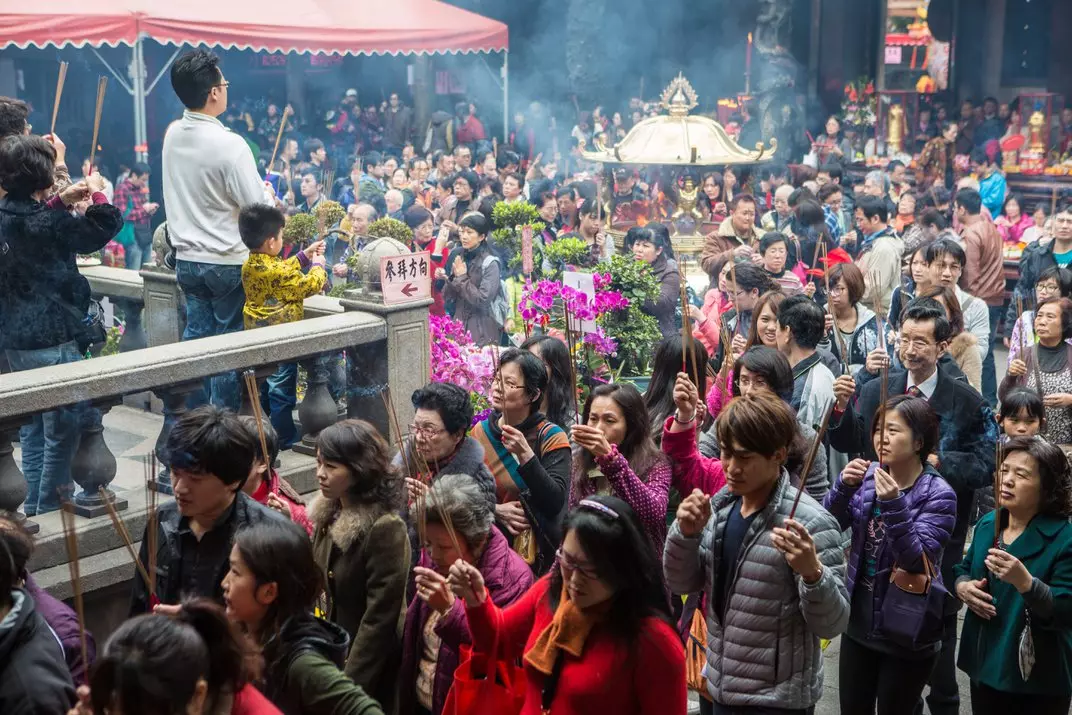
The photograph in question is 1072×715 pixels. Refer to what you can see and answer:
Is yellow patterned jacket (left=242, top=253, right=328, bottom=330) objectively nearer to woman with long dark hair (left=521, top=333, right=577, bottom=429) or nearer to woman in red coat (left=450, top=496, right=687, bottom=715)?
woman with long dark hair (left=521, top=333, right=577, bottom=429)

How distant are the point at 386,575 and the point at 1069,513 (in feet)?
6.68

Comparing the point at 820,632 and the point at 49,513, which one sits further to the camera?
the point at 49,513

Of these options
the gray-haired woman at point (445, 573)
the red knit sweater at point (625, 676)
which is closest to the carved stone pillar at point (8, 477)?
the gray-haired woman at point (445, 573)

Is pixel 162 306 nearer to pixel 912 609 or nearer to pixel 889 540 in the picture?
pixel 889 540

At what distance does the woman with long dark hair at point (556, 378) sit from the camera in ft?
15.5

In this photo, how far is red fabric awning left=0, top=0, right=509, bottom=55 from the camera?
12.7 metres

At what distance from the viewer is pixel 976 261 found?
9125 mm

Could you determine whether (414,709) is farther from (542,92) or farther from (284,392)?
(542,92)

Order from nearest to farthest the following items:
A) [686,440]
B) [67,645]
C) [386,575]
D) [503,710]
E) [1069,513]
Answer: [67,645]
[503,710]
[386,575]
[1069,513]
[686,440]

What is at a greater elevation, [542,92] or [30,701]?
[542,92]

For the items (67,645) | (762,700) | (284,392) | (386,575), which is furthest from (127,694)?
(284,392)

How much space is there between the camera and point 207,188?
562cm

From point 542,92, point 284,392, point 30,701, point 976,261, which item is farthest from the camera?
point 542,92

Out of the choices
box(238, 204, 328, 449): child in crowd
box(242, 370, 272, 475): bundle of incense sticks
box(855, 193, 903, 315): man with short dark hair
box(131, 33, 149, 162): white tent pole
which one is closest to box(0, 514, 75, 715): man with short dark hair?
box(242, 370, 272, 475): bundle of incense sticks
